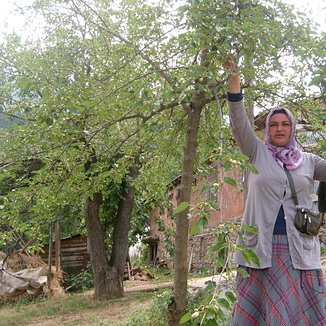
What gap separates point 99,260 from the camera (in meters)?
9.90

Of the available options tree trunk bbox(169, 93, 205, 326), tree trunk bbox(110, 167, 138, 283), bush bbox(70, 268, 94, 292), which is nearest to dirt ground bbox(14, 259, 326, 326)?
tree trunk bbox(110, 167, 138, 283)

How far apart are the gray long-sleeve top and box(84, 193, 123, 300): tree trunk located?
24.1 feet

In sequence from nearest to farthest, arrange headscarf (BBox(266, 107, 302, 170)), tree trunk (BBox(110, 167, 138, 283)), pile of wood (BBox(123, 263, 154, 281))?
headscarf (BBox(266, 107, 302, 170)) < tree trunk (BBox(110, 167, 138, 283)) < pile of wood (BBox(123, 263, 154, 281))

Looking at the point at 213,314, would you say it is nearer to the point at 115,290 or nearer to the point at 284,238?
the point at 284,238

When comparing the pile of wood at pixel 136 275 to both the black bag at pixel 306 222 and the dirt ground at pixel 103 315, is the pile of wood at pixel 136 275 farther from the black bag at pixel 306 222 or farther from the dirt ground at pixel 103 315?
the black bag at pixel 306 222

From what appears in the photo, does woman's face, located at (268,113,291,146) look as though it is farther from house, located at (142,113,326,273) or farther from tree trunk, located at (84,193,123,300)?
tree trunk, located at (84,193,123,300)

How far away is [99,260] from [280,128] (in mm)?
7859

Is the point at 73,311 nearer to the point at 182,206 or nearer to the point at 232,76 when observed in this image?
the point at 232,76

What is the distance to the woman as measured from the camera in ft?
7.97

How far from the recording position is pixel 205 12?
3336 millimetres

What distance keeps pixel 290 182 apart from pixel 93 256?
7.98 meters

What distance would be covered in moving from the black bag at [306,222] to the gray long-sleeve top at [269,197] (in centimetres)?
3

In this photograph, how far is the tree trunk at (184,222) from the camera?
14.9ft

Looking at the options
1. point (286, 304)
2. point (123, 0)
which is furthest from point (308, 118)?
point (123, 0)
